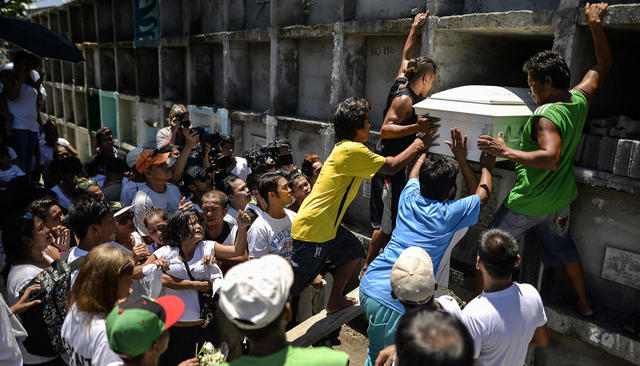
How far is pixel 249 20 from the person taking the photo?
6.55 m

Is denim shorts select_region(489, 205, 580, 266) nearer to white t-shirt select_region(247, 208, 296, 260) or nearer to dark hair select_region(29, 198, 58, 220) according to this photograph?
white t-shirt select_region(247, 208, 296, 260)

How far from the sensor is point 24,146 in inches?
222

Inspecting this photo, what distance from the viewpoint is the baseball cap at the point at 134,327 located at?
1804 millimetres

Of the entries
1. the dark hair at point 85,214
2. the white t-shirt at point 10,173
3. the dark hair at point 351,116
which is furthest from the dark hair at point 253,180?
the white t-shirt at point 10,173

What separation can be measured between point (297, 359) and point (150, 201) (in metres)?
2.74

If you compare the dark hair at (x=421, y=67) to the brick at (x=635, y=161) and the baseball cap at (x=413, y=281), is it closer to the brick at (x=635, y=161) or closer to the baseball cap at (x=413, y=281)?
the brick at (x=635, y=161)

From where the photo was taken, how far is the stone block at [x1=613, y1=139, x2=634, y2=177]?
2.83m

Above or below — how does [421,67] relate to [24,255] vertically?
above

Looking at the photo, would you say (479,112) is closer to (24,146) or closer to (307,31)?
(307,31)

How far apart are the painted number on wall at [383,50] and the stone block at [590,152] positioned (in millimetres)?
2067

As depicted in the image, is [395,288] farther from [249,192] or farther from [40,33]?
[40,33]

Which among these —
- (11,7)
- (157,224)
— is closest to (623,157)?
(157,224)

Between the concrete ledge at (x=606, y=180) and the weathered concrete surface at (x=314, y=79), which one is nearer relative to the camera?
the concrete ledge at (x=606, y=180)

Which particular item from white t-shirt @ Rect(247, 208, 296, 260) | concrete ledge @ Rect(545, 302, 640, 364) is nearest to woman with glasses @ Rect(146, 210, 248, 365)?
white t-shirt @ Rect(247, 208, 296, 260)
